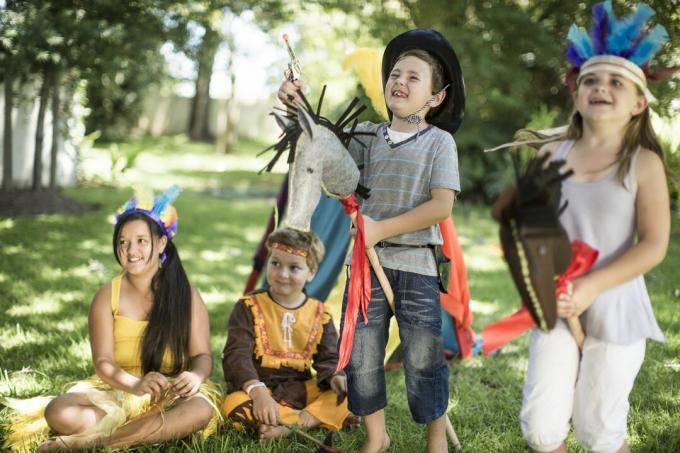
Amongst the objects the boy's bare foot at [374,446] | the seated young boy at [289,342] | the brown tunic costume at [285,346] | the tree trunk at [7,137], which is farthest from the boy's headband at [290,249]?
the tree trunk at [7,137]

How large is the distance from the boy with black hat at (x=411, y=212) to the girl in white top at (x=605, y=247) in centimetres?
46

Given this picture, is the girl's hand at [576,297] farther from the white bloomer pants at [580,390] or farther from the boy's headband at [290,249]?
the boy's headband at [290,249]

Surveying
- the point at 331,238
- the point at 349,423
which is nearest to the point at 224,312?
the point at 331,238

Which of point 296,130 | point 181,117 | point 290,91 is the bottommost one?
point 296,130

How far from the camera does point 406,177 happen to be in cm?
228

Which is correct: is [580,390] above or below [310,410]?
above

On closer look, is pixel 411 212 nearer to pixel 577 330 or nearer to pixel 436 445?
pixel 577 330

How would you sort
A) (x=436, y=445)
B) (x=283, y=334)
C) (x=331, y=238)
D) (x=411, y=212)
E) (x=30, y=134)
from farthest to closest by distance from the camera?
1. (x=30, y=134)
2. (x=331, y=238)
3. (x=283, y=334)
4. (x=436, y=445)
5. (x=411, y=212)

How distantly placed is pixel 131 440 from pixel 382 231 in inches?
47.9

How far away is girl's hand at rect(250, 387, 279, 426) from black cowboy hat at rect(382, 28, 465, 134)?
1.25 m

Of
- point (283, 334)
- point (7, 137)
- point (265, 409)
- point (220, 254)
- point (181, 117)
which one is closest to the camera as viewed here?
point (265, 409)

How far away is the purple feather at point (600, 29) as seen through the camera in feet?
6.13

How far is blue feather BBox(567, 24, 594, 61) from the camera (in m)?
1.91

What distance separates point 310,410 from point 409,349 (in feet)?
2.21
